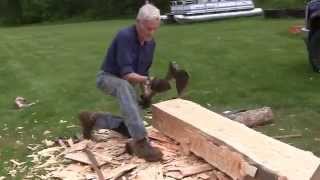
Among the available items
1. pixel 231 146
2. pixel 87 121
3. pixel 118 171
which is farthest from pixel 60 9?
pixel 231 146

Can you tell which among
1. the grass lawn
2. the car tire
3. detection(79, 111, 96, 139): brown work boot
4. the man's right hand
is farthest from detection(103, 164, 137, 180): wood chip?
the car tire

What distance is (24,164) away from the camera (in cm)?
684

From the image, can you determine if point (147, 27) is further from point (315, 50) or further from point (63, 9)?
point (63, 9)

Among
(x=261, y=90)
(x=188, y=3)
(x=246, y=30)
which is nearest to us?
(x=261, y=90)

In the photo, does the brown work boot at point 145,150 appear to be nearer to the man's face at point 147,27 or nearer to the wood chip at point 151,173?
the wood chip at point 151,173

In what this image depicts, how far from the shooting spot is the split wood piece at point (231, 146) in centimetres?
502

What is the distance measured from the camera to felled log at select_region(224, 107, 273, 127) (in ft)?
25.3

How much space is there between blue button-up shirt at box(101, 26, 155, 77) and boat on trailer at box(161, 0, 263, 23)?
21556mm

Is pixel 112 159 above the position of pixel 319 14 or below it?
below

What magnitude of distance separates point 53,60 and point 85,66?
67.7 inches

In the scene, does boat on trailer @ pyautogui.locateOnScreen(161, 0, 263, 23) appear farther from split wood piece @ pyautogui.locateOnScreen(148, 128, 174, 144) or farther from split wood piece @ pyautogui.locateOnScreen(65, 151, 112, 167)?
split wood piece @ pyautogui.locateOnScreen(65, 151, 112, 167)

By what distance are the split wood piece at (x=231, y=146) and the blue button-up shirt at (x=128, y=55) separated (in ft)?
1.92

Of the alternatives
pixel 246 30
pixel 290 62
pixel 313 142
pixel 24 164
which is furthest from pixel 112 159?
pixel 246 30

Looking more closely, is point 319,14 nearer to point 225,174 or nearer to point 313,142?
point 313,142
